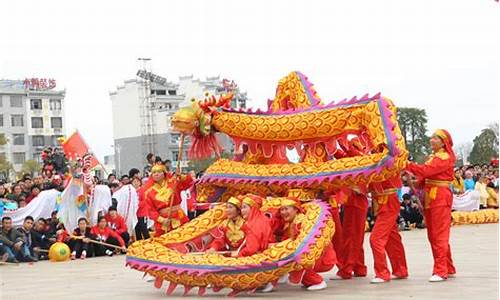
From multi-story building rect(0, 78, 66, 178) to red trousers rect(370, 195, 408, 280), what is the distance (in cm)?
5839

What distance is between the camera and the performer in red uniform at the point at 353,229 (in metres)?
9.62

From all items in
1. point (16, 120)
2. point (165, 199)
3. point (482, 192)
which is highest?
point (16, 120)

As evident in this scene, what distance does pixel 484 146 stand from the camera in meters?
38.2

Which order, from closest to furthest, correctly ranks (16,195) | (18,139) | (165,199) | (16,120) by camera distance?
(165,199), (16,195), (16,120), (18,139)

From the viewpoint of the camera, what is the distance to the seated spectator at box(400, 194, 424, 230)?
58.9 feet

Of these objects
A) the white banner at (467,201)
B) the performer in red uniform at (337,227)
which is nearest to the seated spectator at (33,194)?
the performer in red uniform at (337,227)

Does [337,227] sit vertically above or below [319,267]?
above

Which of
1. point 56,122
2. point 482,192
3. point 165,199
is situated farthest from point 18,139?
point 165,199

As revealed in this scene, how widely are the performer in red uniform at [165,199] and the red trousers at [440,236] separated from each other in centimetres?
275

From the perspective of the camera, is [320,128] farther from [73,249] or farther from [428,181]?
[73,249]

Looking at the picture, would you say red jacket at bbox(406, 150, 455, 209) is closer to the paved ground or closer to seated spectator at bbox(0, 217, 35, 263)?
the paved ground

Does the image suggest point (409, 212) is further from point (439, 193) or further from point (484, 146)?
point (484, 146)

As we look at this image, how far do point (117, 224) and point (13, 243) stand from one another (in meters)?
1.71

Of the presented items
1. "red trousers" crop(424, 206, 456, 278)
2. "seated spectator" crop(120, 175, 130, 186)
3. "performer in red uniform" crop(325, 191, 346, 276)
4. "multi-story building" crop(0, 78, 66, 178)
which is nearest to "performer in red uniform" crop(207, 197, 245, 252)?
"performer in red uniform" crop(325, 191, 346, 276)
